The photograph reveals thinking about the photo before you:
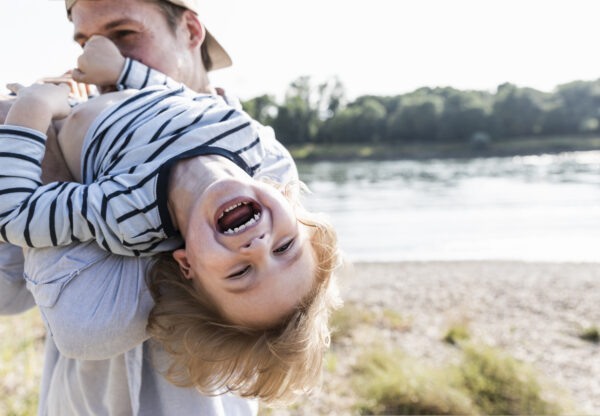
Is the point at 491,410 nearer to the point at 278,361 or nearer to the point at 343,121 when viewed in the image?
the point at 278,361

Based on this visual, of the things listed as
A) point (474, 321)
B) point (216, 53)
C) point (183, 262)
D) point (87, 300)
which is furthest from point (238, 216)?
point (474, 321)

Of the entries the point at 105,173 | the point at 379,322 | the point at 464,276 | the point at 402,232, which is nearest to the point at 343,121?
the point at 402,232

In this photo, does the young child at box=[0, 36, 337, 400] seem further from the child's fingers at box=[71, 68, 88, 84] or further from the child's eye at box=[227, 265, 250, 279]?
the child's fingers at box=[71, 68, 88, 84]

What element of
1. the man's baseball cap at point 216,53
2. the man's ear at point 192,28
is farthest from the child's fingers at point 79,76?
the man's baseball cap at point 216,53

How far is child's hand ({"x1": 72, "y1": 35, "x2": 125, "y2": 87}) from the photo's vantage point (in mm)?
1718

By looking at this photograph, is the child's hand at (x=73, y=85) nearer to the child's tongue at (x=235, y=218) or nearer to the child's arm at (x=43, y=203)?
the child's arm at (x=43, y=203)

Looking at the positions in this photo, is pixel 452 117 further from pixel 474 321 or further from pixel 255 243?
pixel 255 243

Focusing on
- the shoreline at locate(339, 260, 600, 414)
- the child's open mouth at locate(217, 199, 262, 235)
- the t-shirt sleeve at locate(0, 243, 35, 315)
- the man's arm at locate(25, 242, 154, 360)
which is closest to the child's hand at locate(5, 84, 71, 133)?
the man's arm at locate(25, 242, 154, 360)

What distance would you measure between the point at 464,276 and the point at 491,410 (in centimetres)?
865

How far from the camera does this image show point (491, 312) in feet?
30.1

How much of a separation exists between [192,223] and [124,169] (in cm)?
29

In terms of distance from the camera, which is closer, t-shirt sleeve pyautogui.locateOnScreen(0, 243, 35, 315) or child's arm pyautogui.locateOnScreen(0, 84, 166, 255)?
child's arm pyautogui.locateOnScreen(0, 84, 166, 255)

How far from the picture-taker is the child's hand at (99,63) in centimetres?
172

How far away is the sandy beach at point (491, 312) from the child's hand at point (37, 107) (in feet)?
3.92
